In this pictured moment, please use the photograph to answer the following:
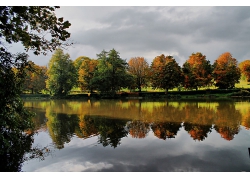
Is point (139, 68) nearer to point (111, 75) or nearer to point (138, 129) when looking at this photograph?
point (111, 75)

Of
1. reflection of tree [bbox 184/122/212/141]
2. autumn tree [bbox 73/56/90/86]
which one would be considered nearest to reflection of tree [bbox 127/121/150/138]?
reflection of tree [bbox 184/122/212/141]

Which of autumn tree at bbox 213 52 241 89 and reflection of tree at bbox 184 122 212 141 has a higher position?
autumn tree at bbox 213 52 241 89

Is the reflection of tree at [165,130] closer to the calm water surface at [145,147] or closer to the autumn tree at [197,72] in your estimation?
the calm water surface at [145,147]

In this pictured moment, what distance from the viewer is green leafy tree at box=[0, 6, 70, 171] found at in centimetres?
729

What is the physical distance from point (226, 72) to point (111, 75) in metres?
24.2

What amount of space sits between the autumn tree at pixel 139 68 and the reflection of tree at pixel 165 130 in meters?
41.9

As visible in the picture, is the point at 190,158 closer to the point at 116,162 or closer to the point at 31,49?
the point at 116,162

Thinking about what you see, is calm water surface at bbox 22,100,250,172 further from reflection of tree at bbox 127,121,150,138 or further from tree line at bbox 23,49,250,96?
tree line at bbox 23,49,250,96

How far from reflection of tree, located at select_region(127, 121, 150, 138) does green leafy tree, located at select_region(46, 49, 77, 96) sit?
37807 millimetres

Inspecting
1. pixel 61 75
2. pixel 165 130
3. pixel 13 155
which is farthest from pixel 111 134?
pixel 61 75

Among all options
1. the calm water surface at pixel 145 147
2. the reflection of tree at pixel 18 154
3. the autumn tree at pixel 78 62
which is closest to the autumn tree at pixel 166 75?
the autumn tree at pixel 78 62

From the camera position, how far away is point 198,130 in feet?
40.3

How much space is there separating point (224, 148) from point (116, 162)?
14.7 feet

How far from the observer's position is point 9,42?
8.00 m
